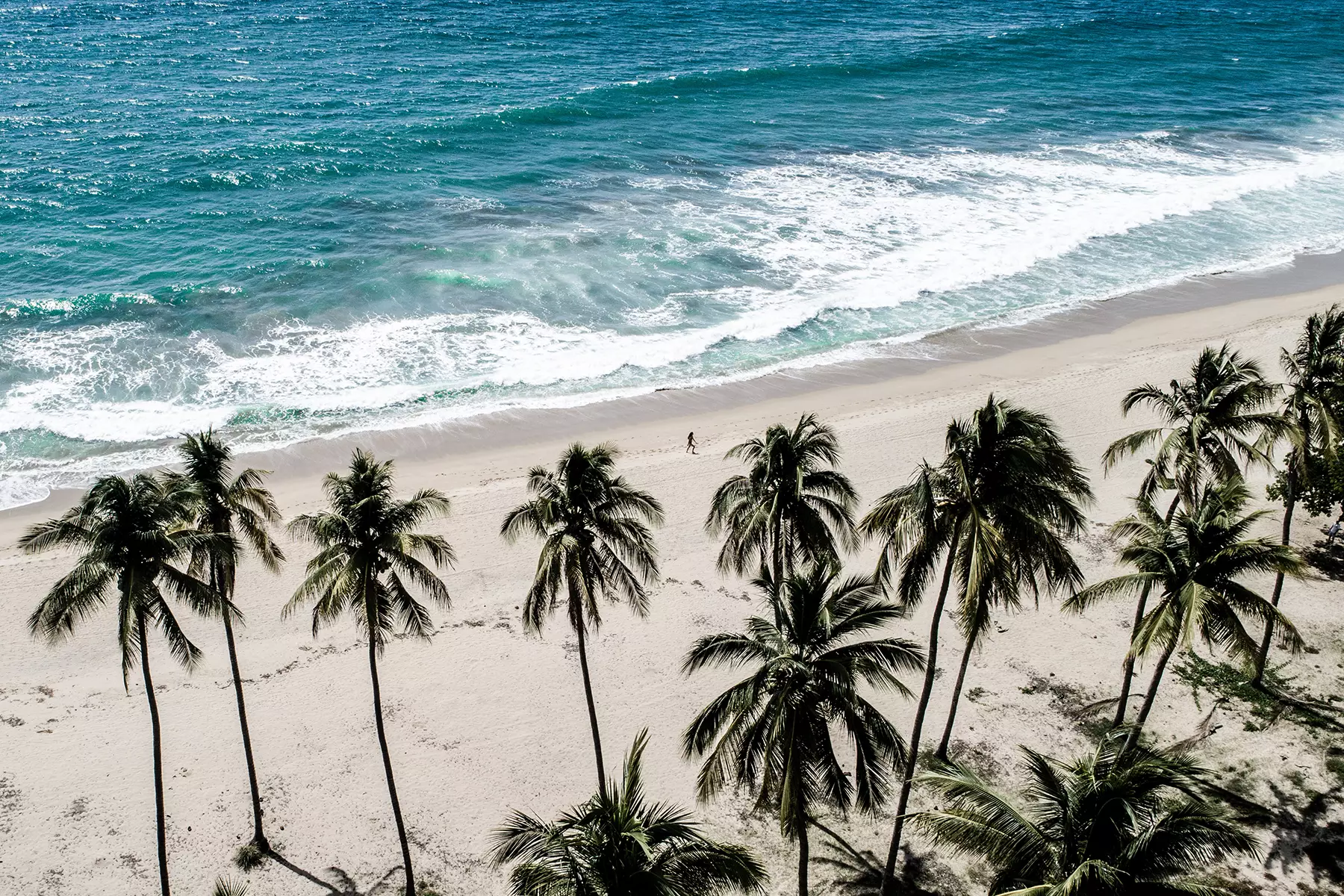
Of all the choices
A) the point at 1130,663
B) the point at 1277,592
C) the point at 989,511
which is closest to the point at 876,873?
the point at 1130,663

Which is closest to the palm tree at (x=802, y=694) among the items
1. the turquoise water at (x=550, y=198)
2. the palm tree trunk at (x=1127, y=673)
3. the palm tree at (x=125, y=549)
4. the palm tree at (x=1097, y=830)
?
the palm tree at (x=1097, y=830)

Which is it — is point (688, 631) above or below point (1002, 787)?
above

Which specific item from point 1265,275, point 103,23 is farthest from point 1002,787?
point 103,23

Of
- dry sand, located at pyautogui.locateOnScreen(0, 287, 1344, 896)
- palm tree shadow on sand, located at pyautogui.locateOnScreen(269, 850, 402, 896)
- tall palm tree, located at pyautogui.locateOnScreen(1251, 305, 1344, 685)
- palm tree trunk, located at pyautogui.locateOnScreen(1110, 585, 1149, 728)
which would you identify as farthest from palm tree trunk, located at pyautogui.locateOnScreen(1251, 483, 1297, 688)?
palm tree shadow on sand, located at pyautogui.locateOnScreen(269, 850, 402, 896)

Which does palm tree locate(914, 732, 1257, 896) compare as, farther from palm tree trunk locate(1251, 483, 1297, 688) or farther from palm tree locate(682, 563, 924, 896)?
palm tree trunk locate(1251, 483, 1297, 688)

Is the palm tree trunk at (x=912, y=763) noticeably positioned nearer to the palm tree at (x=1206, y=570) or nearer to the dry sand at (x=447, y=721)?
the dry sand at (x=447, y=721)

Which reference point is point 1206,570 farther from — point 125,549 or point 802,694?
point 125,549

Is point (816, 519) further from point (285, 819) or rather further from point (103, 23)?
point (103, 23)

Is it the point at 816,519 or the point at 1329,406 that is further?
the point at 1329,406
